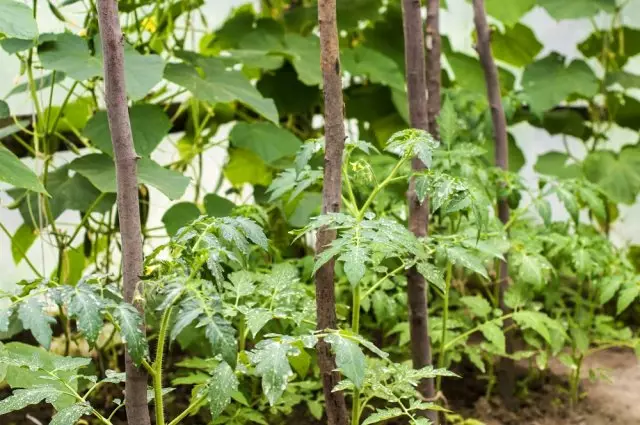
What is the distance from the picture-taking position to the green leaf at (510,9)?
101 inches

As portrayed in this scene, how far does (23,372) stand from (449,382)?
3.57ft

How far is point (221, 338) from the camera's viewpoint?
92 centimetres

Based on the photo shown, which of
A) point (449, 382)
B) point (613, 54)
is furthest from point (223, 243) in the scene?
point (613, 54)

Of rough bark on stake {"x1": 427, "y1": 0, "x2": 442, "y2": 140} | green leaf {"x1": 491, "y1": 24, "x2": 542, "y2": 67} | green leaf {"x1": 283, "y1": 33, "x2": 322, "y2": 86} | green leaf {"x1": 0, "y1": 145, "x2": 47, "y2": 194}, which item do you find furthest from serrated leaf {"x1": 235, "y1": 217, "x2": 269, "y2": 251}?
green leaf {"x1": 491, "y1": 24, "x2": 542, "y2": 67}

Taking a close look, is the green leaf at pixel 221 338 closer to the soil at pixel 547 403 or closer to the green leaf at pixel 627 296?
the soil at pixel 547 403

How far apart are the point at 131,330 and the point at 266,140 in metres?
1.27

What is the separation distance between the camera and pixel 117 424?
184cm

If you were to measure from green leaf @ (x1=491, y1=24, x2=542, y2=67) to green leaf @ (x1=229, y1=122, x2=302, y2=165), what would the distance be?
0.97 metres

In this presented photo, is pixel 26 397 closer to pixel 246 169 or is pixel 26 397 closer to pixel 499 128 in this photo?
pixel 499 128

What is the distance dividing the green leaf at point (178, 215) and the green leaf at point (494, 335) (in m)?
0.78

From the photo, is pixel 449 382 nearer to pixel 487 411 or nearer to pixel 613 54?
pixel 487 411

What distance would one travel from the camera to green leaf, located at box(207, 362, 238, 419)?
3.54ft

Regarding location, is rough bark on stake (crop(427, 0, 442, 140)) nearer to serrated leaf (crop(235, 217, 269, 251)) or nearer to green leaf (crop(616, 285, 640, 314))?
green leaf (crop(616, 285, 640, 314))

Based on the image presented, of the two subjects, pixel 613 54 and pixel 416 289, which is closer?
pixel 416 289
